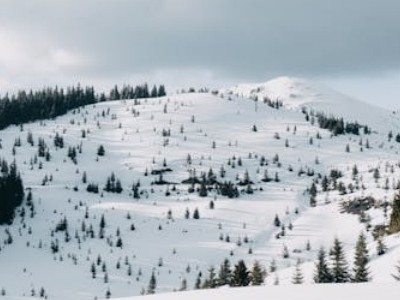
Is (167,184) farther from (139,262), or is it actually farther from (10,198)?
(139,262)

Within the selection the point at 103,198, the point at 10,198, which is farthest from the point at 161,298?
the point at 103,198

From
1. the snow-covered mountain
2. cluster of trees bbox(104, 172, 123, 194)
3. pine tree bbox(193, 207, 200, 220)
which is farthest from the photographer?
Result: cluster of trees bbox(104, 172, 123, 194)

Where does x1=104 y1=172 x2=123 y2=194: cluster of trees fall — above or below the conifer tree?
above

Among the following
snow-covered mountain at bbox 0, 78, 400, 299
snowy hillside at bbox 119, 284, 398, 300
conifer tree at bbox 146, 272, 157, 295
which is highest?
snowy hillside at bbox 119, 284, 398, 300

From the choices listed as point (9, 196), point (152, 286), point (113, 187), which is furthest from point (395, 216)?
point (113, 187)

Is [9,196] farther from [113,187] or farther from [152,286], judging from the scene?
[152,286]

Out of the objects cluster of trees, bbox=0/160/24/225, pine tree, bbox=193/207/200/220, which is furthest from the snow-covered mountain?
cluster of trees, bbox=0/160/24/225

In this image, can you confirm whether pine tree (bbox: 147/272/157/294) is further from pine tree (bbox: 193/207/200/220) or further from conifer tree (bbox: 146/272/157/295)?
pine tree (bbox: 193/207/200/220)

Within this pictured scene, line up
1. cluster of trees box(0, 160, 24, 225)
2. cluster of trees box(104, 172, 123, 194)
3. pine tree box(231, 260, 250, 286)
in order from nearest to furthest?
pine tree box(231, 260, 250, 286) < cluster of trees box(0, 160, 24, 225) < cluster of trees box(104, 172, 123, 194)

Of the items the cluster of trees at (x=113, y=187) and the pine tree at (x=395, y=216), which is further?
the cluster of trees at (x=113, y=187)

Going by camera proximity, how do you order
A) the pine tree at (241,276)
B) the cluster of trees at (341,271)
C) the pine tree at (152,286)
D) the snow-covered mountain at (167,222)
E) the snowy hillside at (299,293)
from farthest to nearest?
1. the snow-covered mountain at (167,222)
2. the pine tree at (152,286)
3. the pine tree at (241,276)
4. the cluster of trees at (341,271)
5. the snowy hillside at (299,293)

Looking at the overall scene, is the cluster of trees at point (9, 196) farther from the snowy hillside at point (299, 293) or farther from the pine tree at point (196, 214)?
the snowy hillside at point (299, 293)

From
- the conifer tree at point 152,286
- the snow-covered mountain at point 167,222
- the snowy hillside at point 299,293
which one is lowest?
the conifer tree at point 152,286

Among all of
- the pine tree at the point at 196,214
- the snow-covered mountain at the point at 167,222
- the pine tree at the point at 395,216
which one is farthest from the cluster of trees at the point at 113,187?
the pine tree at the point at 395,216
